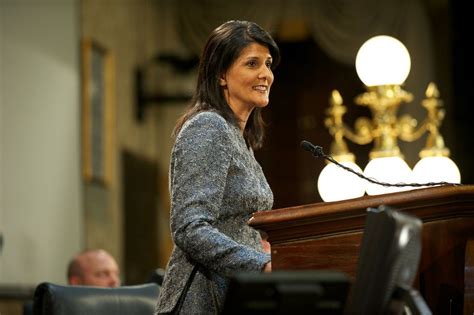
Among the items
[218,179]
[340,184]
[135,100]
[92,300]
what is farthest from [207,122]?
[135,100]

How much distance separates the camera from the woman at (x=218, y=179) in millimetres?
2926

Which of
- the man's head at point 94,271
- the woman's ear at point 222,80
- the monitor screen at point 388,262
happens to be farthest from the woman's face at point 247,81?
the man's head at point 94,271

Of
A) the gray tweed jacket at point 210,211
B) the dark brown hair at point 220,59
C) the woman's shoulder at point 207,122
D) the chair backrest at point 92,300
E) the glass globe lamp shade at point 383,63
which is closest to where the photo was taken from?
the gray tweed jacket at point 210,211

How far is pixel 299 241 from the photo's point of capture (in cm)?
280

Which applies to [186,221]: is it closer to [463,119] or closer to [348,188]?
[348,188]

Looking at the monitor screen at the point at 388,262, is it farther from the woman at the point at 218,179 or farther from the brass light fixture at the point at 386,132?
the brass light fixture at the point at 386,132

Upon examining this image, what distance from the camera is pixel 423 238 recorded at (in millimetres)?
2740

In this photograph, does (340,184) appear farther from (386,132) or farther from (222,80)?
(222,80)

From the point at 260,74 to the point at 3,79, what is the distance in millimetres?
5792

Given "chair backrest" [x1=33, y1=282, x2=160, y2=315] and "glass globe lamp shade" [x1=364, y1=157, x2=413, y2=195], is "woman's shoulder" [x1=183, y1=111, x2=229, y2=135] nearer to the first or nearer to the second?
"chair backrest" [x1=33, y1=282, x2=160, y2=315]

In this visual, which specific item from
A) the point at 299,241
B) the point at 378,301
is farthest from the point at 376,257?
the point at 299,241

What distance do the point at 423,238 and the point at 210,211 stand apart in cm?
52

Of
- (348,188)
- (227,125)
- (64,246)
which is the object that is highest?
(227,125)

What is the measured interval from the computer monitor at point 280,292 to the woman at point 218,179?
0.80 metres
